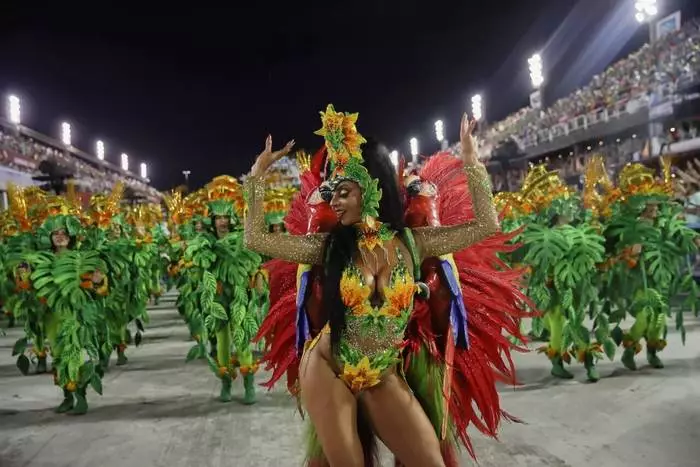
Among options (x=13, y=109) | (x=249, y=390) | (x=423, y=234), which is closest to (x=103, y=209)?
(x=249, y=390)

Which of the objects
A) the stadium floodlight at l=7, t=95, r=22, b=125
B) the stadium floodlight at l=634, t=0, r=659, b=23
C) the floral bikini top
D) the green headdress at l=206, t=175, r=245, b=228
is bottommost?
the floral bikini top

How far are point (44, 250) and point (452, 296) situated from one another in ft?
16.0

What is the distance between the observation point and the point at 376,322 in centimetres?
245

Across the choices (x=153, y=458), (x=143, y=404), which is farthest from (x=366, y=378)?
(x=143, y=404)

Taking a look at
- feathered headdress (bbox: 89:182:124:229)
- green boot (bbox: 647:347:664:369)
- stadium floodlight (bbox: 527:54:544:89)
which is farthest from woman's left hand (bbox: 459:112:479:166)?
stadium floodlight (bbox: 527:54:544:89)

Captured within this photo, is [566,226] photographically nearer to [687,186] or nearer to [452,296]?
[452,296]

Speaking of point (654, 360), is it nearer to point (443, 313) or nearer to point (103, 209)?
point (443, 313)

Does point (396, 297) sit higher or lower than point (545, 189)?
lower

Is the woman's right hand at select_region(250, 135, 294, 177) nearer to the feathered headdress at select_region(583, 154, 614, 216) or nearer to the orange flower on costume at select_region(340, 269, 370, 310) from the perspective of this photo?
the orange flower on costume at select_region(340, 269, 370, 310)

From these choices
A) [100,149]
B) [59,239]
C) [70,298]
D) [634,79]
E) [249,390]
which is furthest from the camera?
[100,149]

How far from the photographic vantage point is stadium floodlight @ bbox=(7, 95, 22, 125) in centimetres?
4069

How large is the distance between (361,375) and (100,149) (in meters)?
75.1

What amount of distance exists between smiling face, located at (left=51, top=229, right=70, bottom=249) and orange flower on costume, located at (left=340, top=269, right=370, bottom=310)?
438 centimetres

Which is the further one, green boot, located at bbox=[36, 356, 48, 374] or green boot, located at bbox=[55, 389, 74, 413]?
green boot, located at bbox=[36, 356, 48, 374]
